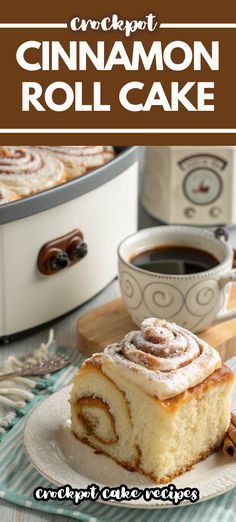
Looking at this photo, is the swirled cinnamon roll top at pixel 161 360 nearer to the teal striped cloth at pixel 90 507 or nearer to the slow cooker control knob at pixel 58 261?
the teal striped cloth at pixel 90 507

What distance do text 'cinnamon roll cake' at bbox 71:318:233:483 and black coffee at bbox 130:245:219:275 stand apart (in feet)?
1.32

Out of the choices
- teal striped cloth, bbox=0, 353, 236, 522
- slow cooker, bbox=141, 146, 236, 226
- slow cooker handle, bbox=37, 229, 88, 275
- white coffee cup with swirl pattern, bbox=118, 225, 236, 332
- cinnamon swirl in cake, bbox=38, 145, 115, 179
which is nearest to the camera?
teal striped cloth, bbox=0, 353, 236, 522

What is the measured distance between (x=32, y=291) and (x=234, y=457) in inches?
27.4

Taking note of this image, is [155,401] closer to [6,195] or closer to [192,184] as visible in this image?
[6,195]

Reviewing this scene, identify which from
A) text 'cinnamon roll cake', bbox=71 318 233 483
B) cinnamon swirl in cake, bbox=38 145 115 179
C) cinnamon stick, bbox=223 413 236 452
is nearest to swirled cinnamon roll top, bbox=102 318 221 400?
text 'cinnamon roll cake', bbox=71 318 233 483

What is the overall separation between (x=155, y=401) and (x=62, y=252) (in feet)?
2.16

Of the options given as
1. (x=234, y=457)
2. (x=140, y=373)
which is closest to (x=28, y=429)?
(x=140, y=373)

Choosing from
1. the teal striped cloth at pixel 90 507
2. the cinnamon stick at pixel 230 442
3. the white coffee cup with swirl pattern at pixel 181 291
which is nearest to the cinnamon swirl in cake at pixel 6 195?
the white coffee cup with swirl pattern at pixel 181 291

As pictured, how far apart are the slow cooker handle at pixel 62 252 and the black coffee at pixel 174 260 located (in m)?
0.14

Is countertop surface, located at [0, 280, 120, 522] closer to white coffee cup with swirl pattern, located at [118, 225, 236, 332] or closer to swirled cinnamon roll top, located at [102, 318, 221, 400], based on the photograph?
white coffee cup with swirl pattern, located at [118, 225, 236, 332]

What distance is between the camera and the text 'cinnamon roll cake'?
1532mm

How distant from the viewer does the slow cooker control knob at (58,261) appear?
206 centimetres

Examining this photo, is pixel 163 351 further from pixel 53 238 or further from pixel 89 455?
pixel 53 238

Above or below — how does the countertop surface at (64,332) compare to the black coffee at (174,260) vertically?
below
